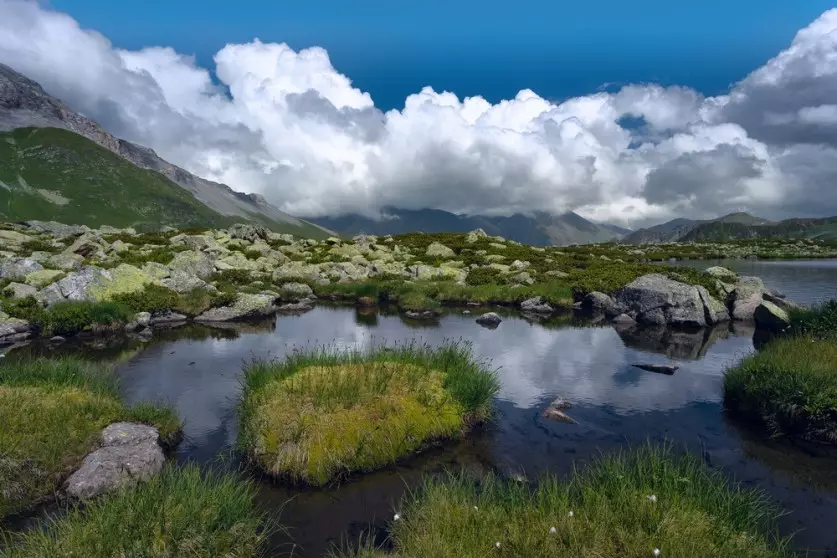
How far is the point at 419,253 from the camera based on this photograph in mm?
69250

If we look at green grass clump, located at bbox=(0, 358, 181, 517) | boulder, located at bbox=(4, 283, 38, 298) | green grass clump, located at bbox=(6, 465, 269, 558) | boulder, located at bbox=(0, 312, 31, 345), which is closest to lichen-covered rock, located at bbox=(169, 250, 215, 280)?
boulder, located at bbox=(4, 283, 38, 298)

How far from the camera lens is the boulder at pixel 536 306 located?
40.9 metres

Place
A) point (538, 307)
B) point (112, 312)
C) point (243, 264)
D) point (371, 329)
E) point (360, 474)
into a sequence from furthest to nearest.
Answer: point (243, 264) < point (538, 307) < point (371, 329) < point (112, 312) < point (360, 474)

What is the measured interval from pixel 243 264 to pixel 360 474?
4299cm

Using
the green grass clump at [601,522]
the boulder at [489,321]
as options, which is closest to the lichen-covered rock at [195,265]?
the boulder at [489,321]

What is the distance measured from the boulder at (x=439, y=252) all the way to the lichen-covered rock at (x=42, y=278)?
4123 cm

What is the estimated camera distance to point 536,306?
1636 inches

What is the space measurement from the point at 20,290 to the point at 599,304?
41.5 m

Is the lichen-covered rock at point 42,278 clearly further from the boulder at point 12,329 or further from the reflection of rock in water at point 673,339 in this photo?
the reflection of rock in water at point 673,339

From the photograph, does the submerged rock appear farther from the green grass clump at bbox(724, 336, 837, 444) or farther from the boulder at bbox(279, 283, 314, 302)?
the boulder at bbox(279, 283, 314, 302)

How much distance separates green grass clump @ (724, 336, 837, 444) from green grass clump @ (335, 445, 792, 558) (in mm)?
6703

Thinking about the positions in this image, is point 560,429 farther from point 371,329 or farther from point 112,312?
point 112,312

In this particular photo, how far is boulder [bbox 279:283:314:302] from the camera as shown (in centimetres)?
4286

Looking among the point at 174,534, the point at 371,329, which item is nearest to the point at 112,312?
the point at 371,329
